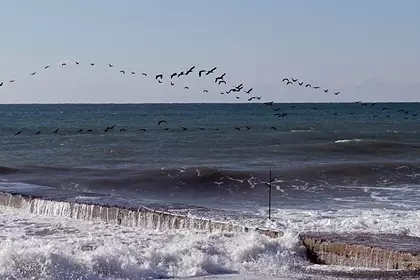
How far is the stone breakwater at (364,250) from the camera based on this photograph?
11.7m

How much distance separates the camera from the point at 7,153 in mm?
39031

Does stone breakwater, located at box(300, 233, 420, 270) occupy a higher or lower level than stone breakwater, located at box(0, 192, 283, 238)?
lower

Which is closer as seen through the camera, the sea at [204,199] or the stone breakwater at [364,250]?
the stone breakwater at [364,250]

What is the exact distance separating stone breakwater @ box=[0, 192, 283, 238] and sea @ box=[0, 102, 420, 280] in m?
0.23

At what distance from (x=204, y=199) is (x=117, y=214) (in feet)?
18.2

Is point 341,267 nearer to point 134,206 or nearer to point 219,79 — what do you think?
point 134,206

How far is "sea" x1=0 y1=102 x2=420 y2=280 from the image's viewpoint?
39.2 ft

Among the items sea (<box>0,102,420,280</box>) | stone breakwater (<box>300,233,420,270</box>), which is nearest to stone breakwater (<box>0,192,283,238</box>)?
sea (<box>0,102,420,280</box>)

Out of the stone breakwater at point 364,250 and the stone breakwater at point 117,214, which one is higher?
the stone breakwater at point 117,214

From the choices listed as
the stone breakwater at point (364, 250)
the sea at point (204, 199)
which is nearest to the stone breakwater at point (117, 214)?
the sea at point (204, 199)

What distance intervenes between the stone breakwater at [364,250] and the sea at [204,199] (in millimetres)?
293

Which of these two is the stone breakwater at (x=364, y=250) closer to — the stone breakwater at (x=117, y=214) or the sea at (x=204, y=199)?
the sea at (x=204, y=199)

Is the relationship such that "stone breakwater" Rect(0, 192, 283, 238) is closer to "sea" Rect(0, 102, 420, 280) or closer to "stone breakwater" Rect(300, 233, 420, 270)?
"sea" Rect(0, 102, 420, 280)

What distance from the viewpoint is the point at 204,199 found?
70.5 feet
